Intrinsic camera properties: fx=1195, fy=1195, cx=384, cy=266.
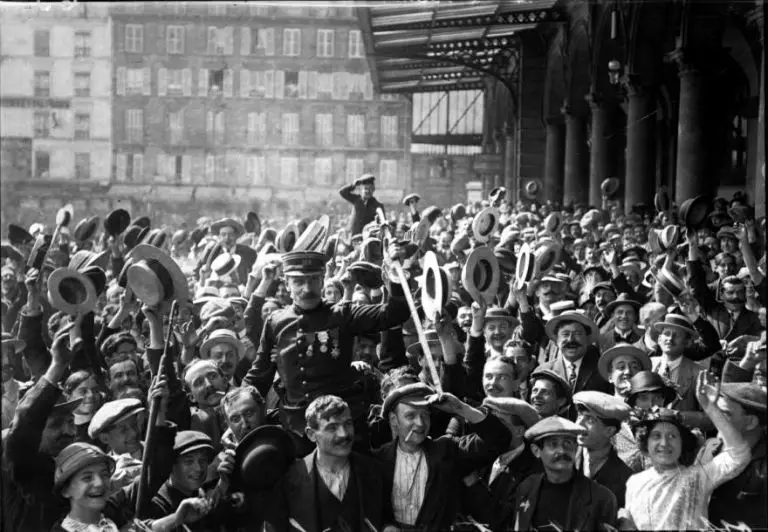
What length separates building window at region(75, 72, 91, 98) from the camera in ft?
33.0

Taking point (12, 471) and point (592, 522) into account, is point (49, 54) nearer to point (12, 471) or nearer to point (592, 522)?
point (12, 471)

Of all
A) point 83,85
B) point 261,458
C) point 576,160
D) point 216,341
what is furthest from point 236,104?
point 576,160

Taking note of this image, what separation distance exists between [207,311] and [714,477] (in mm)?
5322

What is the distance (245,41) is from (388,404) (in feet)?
23.1

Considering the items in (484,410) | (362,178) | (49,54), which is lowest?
(484,410)

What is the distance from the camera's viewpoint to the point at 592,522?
6.17m

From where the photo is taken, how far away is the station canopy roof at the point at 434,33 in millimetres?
21484

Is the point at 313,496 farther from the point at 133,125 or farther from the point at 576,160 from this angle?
the point at 576,160

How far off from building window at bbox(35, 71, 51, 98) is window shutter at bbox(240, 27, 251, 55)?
349 cm

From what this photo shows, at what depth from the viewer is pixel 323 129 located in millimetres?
14156

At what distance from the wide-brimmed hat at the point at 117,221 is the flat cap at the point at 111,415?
232 inches

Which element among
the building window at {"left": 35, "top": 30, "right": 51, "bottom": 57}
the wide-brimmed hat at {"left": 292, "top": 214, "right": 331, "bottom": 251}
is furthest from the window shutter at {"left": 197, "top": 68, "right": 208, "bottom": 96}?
the wide-brimmed hat at {"left": 292, "top": 214, "right": 331, "bottom": 251}

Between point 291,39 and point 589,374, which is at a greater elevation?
point 291,39

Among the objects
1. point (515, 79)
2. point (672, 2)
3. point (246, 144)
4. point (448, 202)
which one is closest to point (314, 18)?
point (246, 144)
